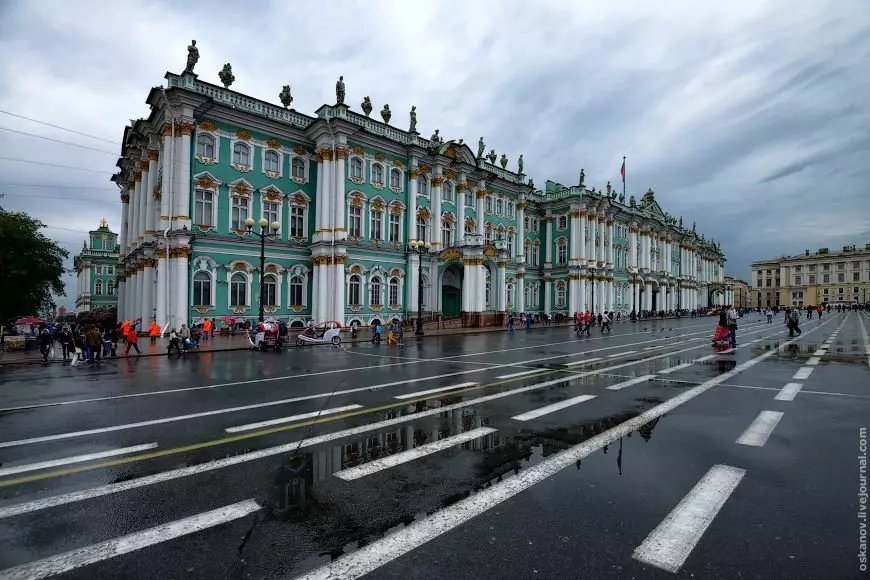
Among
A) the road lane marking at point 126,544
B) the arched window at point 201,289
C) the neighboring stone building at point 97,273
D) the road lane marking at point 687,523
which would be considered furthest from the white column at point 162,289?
the neighboring stone building at point 97,273

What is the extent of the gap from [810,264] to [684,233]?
96.2 meters

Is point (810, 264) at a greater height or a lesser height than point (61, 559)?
greater

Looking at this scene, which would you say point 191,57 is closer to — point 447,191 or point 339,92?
point 339,92

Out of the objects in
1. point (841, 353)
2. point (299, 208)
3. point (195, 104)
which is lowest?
point (841, 353)

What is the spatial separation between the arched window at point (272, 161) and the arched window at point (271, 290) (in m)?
7.78

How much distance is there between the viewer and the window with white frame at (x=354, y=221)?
35.2 meters

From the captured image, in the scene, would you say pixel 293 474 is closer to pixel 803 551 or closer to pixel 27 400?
pixel 803 551

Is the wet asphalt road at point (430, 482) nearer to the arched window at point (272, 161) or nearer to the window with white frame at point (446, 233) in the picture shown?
the arched window at point (272, 161)

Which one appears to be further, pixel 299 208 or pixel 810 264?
pixel 810 264

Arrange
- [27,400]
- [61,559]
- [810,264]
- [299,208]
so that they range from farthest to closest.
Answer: [810,264] < [299,208] < [27,400] < [61,559]

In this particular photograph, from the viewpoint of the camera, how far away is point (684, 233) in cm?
8500

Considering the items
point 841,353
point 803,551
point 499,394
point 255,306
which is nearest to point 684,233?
point 841,353

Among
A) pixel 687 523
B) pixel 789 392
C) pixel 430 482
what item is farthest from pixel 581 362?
pixel 687 523

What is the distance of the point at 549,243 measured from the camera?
58.8 meters
